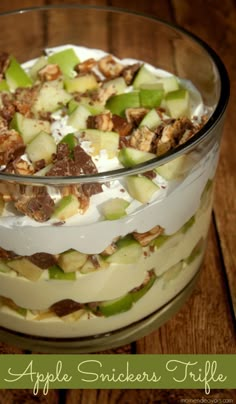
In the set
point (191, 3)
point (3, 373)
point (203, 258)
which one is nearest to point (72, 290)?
point (3, 373)

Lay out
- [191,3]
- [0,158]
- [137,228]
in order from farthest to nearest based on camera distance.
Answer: [191,3] → [0,158] → [137,228]

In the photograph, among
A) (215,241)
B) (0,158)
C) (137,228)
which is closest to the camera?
(137,228)

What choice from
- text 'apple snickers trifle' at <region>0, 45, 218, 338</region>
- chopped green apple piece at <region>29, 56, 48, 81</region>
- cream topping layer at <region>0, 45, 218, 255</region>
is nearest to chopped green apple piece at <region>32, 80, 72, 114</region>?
text 'apple snickers trifle' at <region>0, 45, 218, 338</region>

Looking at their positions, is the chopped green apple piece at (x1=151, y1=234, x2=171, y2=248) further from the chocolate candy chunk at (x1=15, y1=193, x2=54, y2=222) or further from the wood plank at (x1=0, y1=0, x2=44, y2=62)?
the wood plank at (x1=0, y1=0, x2=44, y2=62)

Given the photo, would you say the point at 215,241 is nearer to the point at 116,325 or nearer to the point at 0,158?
the point at 116,325

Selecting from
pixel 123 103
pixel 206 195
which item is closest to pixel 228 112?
pixel 123 103

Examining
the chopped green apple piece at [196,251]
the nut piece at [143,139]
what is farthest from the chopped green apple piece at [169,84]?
the chopped green apple piece at [196,251]

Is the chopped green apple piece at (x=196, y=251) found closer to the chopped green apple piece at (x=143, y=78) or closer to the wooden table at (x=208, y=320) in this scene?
the wooden table at (x=208, y=320)

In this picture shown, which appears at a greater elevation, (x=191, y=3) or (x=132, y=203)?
(x=191, y=3)
